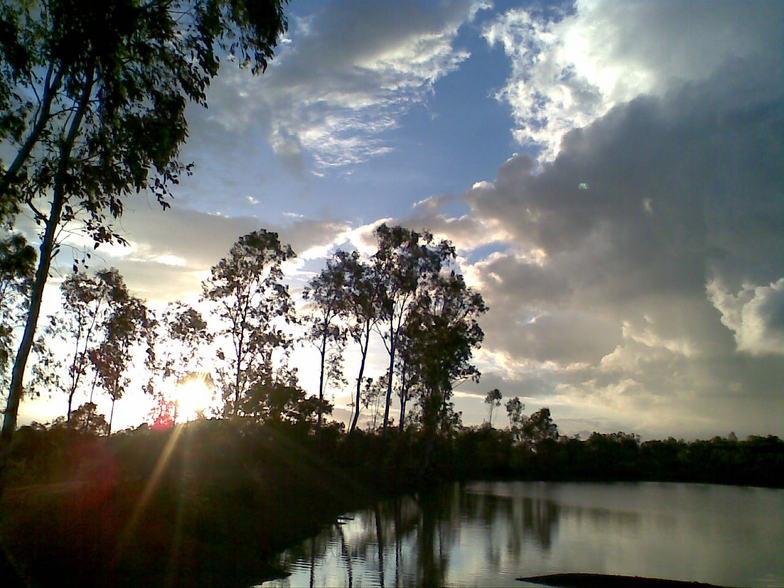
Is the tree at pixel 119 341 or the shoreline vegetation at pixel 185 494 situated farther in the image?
the tree at pixel 119 341

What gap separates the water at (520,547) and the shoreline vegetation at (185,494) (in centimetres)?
200

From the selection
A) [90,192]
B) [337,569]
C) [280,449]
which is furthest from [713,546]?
[90,192]

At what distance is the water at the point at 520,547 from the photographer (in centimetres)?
1917

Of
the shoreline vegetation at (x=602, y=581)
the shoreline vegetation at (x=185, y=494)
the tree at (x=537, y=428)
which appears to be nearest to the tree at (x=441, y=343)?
the shoreline vegetation at (x=185, y=494)

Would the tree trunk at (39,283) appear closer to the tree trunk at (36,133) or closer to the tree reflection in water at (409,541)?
the tree trunk at (36,133)

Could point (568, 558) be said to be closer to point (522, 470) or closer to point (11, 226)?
point (11, 226)

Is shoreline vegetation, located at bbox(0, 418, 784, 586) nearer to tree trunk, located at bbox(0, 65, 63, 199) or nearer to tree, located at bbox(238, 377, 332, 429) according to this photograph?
tree, located at bbox(238, 377, 332, 429)

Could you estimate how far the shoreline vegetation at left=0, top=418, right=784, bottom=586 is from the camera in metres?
13.2

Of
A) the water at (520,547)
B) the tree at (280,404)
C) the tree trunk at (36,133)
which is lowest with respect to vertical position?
the water at (520,547)

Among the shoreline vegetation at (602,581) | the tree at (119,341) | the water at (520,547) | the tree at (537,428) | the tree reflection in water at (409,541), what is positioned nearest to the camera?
the shoreline vegetation at (602,581)

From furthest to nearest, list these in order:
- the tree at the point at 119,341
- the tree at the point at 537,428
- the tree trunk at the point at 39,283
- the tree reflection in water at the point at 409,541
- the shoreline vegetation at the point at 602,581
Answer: the tree at the point at 537,428
the tree at the point at 119,341
the tree reflection in water at the point at 409,541
the shoreline vegetation at the point at 602,581
the tree trunk at the point at 39,283

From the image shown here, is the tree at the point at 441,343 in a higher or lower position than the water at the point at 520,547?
higher

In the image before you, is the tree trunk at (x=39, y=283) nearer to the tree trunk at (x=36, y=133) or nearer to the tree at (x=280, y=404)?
the tree trunk at (x=36, y=133)

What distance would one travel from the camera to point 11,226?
642 inches
